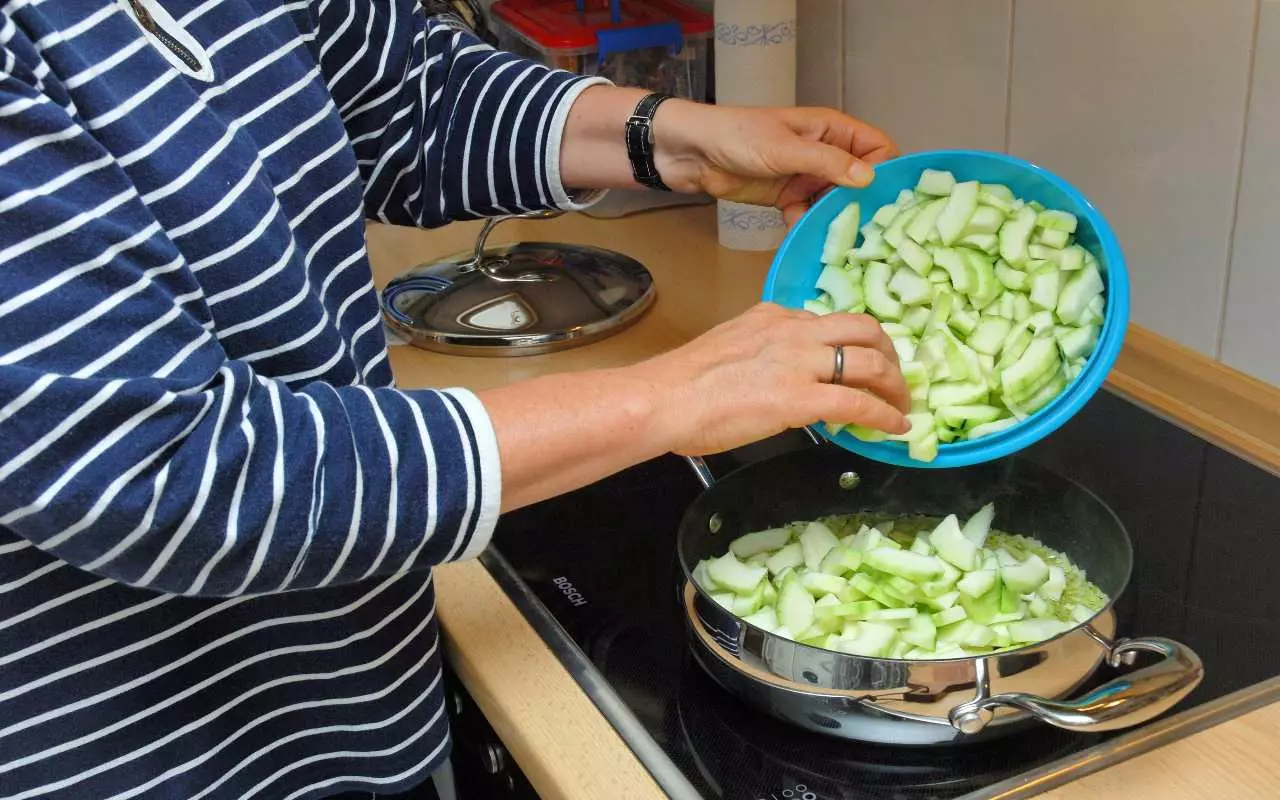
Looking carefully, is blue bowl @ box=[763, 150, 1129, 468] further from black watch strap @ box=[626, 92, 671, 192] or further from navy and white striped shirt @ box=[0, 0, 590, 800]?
navy and white striped shirt @ box=[0, 0, 590, 800]

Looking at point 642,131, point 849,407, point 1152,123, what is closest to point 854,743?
point 849,407

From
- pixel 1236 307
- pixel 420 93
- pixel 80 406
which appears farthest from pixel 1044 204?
pixel 80 406

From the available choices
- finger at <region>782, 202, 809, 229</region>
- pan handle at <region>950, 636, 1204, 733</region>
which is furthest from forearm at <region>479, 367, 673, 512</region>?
finger at <region>782, 202, 809, 229</region>

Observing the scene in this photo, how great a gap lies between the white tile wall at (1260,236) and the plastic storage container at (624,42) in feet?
2.11

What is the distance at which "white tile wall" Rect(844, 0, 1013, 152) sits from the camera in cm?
122

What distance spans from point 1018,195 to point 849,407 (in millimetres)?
302

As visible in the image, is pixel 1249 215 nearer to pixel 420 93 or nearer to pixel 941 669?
pixel 941 669

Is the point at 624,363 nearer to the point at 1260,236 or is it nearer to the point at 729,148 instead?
the point at 729,148

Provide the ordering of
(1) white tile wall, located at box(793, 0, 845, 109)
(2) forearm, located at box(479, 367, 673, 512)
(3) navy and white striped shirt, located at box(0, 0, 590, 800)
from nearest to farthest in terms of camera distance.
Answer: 1. (3) navy and white striped shirt, located at box(0, 0, 590, 800)
2. (2) forearm, located at box(479, 367, 673, 512)
3. (1) white tile wall, located at box(793, 0, 845, 109)

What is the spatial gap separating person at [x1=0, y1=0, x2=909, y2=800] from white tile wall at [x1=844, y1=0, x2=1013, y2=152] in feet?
1.17

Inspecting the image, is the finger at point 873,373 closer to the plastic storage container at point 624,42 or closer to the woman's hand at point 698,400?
the woman's hand at point 698,400

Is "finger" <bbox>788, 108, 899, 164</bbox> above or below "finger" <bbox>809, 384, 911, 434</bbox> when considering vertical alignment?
above

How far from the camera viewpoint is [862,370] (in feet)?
2.38

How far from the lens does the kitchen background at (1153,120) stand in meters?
0.99
